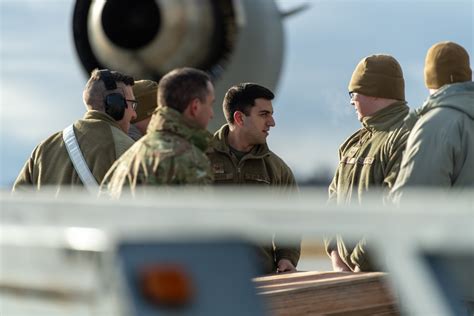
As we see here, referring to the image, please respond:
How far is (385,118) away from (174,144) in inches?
71.7

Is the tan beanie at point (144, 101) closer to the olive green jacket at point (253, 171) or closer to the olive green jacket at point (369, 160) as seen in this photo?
the olive green jacket at point (253, 171)

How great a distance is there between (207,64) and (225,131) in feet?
37.3

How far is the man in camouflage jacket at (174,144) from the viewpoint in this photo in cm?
335

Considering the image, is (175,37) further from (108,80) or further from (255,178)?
(108,80)

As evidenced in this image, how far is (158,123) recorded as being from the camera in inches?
138

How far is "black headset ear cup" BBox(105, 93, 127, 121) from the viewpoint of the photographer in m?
4.97

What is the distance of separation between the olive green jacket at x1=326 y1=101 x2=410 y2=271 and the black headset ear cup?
1.12 m

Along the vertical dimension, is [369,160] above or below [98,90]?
below

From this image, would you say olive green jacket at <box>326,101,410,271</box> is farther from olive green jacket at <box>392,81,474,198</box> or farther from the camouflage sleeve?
the camouflage sleeve

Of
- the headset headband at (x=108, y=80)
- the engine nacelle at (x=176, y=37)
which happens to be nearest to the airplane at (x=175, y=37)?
the engine nacelle at (x=176, y=37)

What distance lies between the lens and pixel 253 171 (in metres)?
5.33

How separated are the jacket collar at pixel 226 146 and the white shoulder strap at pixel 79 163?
2.73 ft

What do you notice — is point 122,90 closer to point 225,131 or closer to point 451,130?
point 225,131

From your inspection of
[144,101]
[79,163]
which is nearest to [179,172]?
[79,163]
